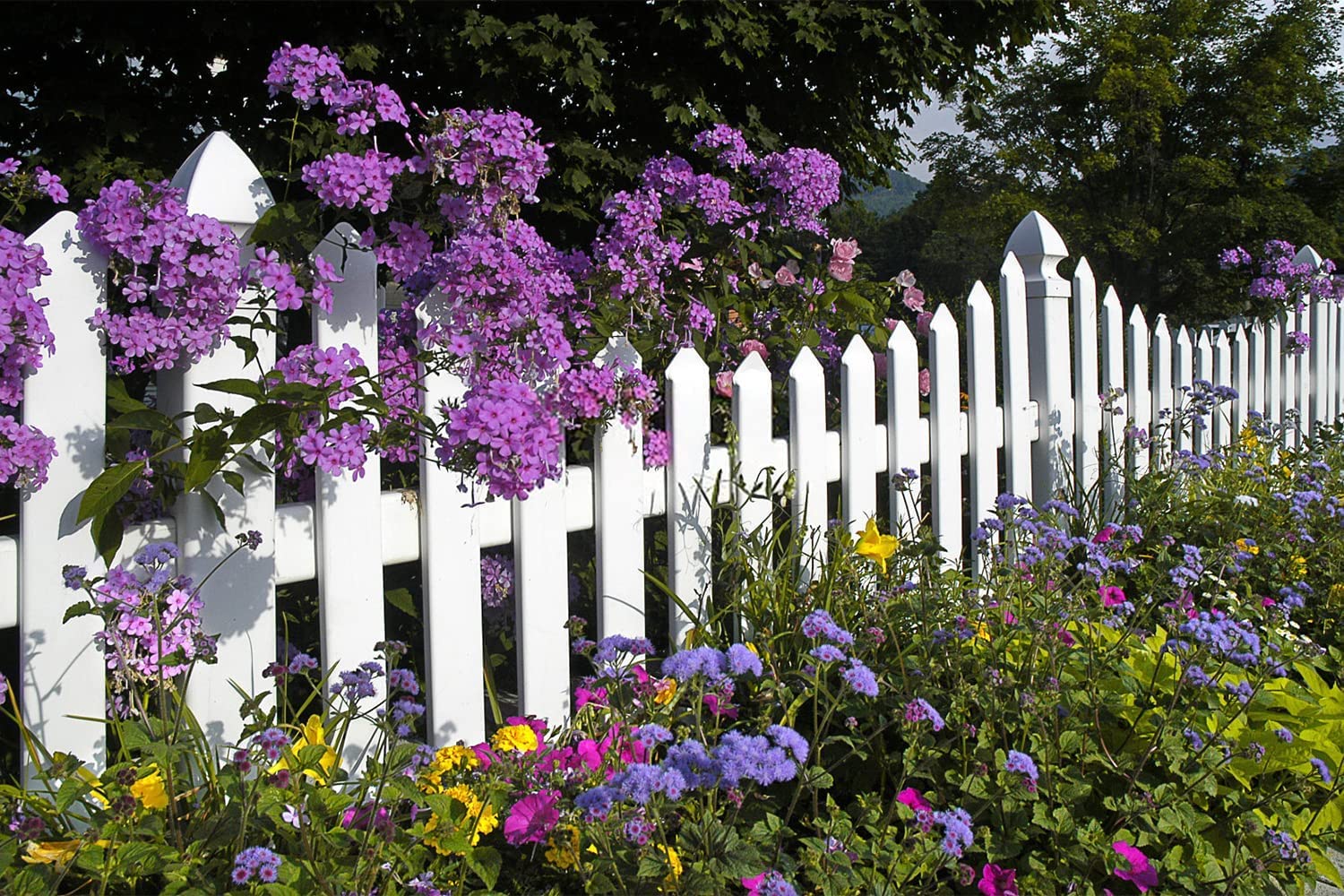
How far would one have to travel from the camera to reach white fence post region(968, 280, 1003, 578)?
121 inches

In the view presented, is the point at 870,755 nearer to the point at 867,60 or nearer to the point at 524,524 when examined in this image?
the point at 524,524

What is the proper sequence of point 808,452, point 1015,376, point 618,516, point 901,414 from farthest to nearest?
point 1015,376 < point 901,414 < point 808,452 < point 618,516

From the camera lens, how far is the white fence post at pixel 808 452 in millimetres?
2492

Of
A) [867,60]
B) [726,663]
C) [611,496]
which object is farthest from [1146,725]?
[867,60]

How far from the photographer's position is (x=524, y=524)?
200cm

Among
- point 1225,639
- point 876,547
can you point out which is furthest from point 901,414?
point 1225,639

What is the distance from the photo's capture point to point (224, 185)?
1646mm

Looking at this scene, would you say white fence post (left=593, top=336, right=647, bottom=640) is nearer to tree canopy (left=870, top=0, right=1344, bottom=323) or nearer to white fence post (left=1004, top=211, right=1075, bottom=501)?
white fence post (left=1004, top=211, right=1075, bottom=501)

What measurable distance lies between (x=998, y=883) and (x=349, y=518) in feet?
3.90

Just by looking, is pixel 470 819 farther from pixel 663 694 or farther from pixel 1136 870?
pixel 1136 870

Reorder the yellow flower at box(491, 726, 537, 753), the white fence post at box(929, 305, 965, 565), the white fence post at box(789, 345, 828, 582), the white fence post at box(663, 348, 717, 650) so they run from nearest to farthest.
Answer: the yellow flower at box(491, 726, 537, 753)
the white fence post at box(663, 348, 717, 650)
the white fence post at box(789, 345, 828, 582)
the white fence post at box(929, 305, 965, 565)

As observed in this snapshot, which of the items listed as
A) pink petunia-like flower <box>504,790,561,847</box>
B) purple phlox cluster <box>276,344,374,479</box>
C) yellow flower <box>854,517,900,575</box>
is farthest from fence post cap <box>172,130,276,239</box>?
yellow flower <box>854,517,900,575</box>

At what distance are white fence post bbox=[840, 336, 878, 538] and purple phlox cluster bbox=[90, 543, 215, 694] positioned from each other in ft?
5.15

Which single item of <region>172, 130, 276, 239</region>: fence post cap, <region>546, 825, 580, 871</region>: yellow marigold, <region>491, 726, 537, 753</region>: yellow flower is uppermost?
<region>172, 130, 276, 239</region>: fence post cap
